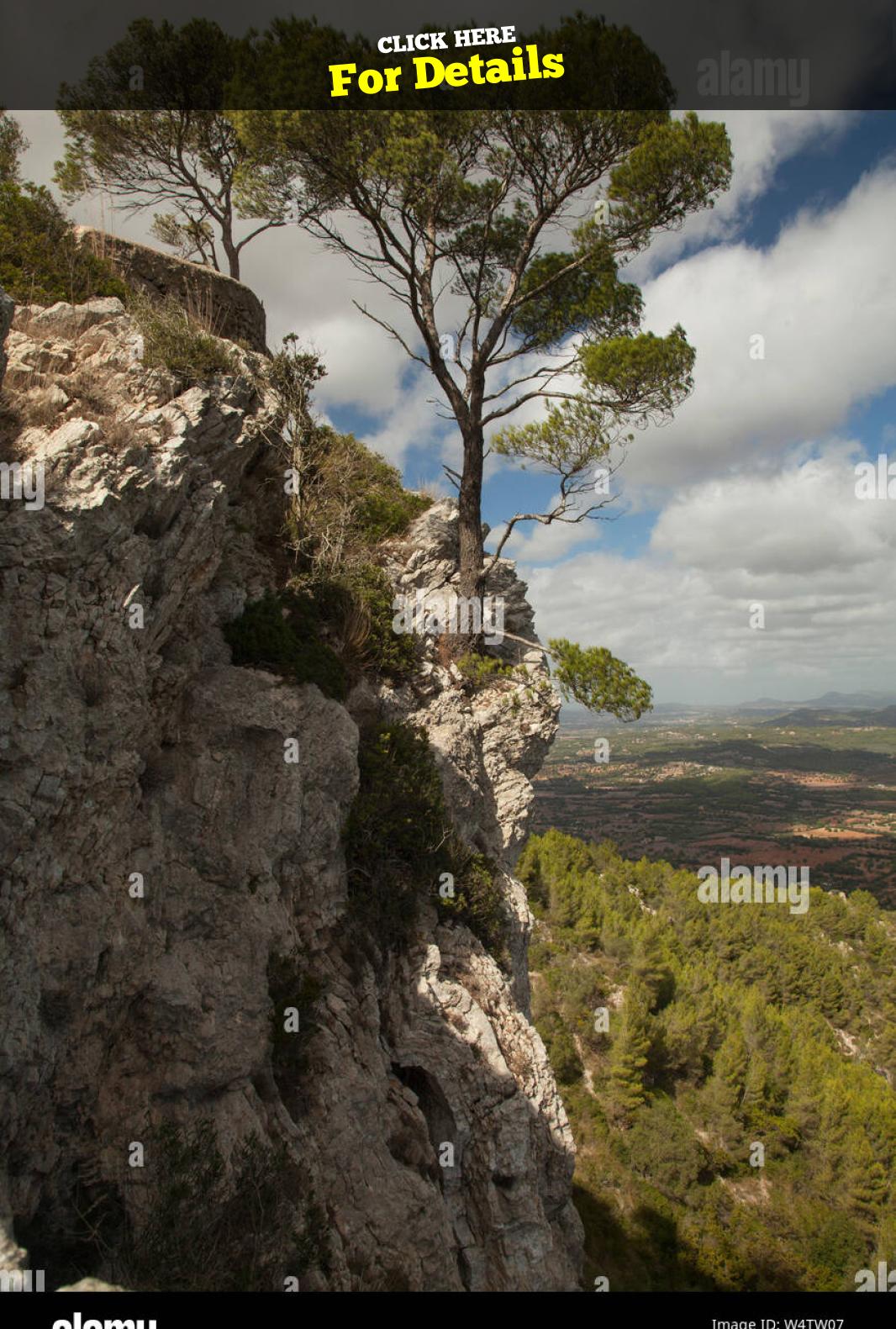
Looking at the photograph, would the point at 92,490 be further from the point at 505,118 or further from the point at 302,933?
the point at 505,118

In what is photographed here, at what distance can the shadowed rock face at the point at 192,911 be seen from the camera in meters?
5.23

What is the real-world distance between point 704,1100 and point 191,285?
120ft

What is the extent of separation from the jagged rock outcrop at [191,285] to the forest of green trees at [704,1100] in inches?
902

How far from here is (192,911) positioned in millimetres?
6863

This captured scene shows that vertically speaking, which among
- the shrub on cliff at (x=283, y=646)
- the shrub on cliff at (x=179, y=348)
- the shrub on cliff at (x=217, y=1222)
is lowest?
the shrub on cliff at (x=217, y=1222)

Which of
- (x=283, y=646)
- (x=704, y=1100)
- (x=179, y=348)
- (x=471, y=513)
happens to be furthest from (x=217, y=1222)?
(x=704, y=1100)

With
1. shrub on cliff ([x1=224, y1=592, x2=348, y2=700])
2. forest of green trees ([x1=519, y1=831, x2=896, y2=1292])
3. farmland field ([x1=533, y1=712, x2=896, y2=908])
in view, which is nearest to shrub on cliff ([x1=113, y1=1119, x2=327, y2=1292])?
shrub on cliff ([x1=224, y1=592, x2=348, y2=700])

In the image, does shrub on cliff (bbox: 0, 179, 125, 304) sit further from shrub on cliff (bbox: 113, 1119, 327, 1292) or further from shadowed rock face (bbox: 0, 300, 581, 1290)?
shrub on cliff (bbox: 113, 1119, 327, 1292)

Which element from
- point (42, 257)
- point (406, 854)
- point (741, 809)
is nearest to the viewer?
point (42, 257)

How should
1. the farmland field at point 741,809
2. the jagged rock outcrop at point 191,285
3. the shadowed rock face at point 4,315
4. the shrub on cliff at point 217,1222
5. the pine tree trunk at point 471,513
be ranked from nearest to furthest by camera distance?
the shrub on cliff at point 217,1222 < the shadowed rock face at point 4,315 < the jagged rock outcrop at point 191,285 < the pine tree trunk at point 471,513 < the farmland field at point 741,809

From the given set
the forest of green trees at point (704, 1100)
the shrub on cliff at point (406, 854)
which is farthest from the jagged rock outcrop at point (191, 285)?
the forest of green trees at point (704, 1100)

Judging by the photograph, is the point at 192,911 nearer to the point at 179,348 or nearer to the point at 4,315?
the point at 4,315

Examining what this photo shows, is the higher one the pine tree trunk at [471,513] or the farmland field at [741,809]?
the pine tree trunk at [471,513]

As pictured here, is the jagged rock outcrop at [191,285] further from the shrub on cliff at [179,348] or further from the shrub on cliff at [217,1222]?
the shrub on cliff at [217,1222]
